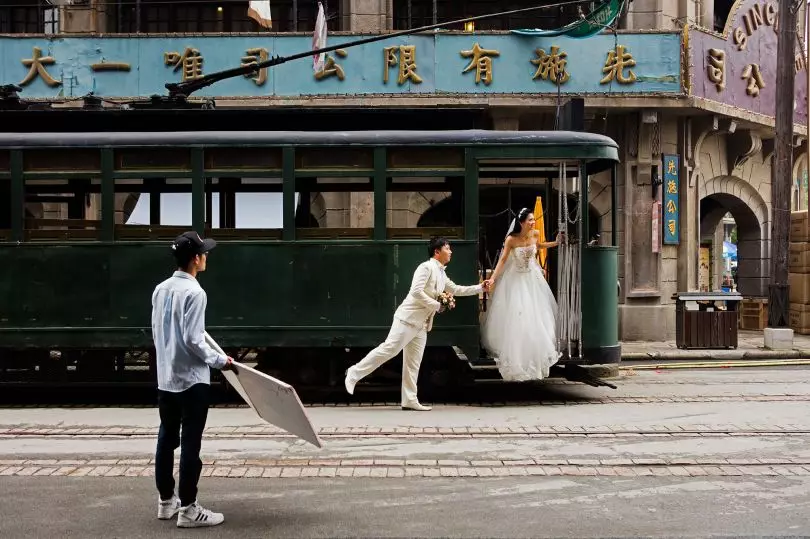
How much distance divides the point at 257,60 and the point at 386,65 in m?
2.56

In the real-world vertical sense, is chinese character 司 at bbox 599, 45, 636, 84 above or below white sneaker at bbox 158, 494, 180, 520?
above

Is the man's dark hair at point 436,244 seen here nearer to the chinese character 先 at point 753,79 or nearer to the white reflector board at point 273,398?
the white reflector board at point 273,398

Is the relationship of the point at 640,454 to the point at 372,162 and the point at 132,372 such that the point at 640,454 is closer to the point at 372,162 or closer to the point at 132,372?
the point at 372,162

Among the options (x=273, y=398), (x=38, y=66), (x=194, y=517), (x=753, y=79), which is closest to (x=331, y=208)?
(x=273, y=398)

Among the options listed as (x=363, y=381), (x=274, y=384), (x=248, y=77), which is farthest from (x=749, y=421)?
(x=248, y=77)

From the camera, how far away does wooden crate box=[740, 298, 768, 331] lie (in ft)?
72.0

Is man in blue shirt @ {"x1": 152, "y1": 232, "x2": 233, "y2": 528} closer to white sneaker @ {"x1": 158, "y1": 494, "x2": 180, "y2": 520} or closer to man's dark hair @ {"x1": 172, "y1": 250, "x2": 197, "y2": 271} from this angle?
man's dark hair @ {"x1": 172, "y1": 250, "x2": 197, "y2": 271}

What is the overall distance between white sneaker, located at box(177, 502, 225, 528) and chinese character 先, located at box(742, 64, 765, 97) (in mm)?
17987

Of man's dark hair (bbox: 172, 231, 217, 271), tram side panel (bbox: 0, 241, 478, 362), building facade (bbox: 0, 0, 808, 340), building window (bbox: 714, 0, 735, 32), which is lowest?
tram side panel (bbox: 0, 241, 478, 362)

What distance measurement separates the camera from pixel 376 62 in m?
18.5

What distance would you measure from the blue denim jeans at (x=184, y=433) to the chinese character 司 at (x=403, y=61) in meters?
13.8

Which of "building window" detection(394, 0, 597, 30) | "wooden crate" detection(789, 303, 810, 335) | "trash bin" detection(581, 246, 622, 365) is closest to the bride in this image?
"trash bin" detection(581, 246, 622, 365)

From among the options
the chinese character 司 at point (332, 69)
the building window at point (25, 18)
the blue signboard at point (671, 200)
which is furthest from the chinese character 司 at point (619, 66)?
the building window at point (25, 18)

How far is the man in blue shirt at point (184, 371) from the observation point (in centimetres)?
529
